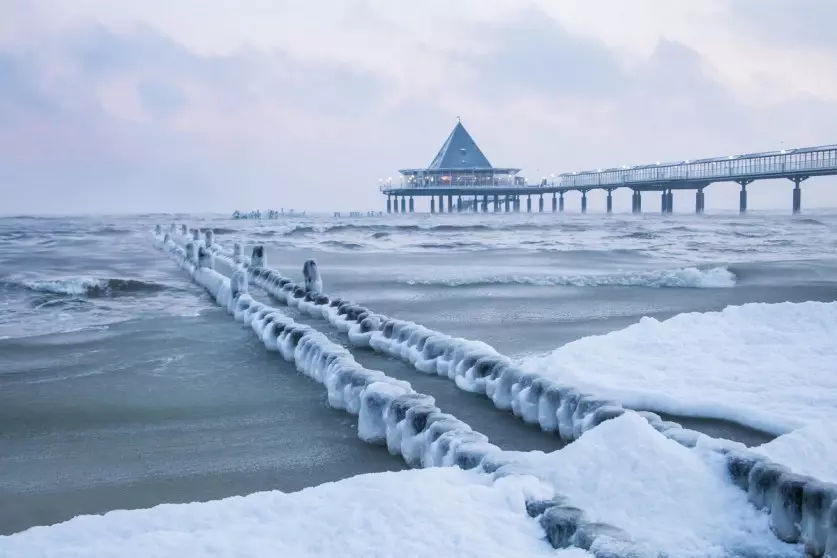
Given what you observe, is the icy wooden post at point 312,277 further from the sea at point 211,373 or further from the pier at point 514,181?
the pier at point 514,181

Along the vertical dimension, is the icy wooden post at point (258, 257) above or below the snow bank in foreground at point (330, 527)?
above

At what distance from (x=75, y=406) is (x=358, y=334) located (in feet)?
7.71

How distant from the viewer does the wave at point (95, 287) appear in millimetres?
11141

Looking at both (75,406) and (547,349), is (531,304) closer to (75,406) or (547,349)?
(547,349)

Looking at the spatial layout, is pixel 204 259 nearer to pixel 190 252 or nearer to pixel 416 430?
pixel 190 252

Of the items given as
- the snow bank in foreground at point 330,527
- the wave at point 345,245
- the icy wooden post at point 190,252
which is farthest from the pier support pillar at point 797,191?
the snow bank in foreground at point 330,527

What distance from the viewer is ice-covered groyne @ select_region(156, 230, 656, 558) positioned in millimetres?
2295

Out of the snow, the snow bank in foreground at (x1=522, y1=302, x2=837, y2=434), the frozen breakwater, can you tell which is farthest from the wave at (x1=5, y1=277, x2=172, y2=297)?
the snow

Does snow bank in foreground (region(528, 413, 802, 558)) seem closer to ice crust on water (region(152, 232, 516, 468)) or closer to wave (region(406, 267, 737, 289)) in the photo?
ice crust on water (region(152, 232, 516, 468))

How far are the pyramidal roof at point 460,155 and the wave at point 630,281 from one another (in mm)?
65509

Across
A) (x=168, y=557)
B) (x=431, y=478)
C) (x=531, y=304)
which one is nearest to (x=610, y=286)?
(x=531, y=304)

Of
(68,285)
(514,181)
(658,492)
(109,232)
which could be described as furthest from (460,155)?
(658,492)

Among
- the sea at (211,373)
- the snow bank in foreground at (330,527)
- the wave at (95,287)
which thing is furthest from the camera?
→ the wave at (95,287)

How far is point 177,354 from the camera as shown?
20.1 feet
